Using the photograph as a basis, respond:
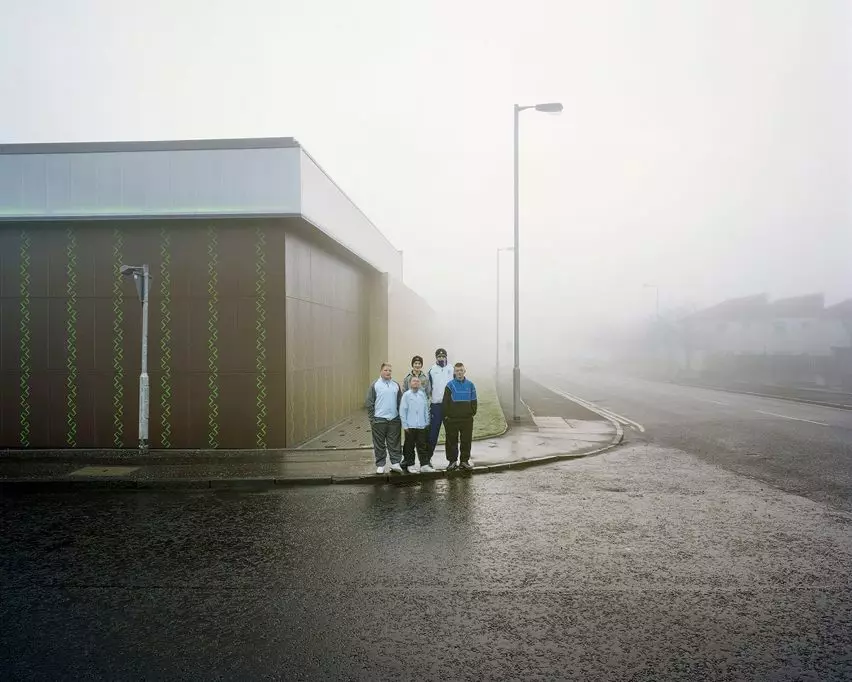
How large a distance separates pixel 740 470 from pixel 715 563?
17.2 ft

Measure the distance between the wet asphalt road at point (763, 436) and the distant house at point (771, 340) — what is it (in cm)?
1558

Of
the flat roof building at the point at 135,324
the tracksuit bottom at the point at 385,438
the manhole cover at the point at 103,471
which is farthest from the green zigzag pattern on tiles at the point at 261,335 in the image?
the tracksuit bottom at the point at 385,438

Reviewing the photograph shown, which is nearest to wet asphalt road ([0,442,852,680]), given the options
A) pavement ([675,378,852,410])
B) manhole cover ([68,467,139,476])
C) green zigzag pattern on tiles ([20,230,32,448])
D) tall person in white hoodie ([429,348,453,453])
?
manhole cover ([68,467,139,476])

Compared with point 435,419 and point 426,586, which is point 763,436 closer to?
point 435,419

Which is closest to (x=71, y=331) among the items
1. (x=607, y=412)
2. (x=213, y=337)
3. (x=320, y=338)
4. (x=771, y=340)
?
(x=213, y=337)

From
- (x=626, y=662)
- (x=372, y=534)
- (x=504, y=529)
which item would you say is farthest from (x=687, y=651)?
(x=372, y=534)

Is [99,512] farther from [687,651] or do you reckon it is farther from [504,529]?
[687,651]

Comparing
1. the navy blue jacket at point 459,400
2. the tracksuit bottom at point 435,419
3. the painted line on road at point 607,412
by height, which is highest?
the navy blue jacket at point 459,400

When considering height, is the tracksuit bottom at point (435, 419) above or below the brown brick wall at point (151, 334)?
below

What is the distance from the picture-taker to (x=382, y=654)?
396 centimetres

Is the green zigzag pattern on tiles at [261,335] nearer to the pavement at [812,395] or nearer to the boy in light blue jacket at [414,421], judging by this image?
the boy in light blue jacket at [414,421]

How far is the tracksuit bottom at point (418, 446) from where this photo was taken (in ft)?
32.2

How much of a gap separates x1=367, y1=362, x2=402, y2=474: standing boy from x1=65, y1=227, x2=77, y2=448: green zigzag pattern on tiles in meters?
6.46

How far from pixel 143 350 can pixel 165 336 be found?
0.79m
